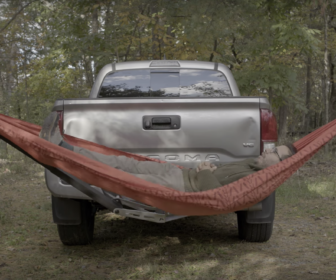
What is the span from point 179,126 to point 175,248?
1351 millimetres

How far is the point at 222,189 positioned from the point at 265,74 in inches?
294

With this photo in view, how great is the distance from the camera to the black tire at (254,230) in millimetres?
4048

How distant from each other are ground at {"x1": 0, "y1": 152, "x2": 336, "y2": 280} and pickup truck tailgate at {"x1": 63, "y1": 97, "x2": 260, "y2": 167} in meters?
0.92

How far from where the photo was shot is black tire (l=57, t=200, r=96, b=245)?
12.7ft

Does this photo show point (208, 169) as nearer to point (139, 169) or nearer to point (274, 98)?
point (139, 169)

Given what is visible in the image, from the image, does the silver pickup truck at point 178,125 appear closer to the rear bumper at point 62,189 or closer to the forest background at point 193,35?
the rear bumper at point 62,189

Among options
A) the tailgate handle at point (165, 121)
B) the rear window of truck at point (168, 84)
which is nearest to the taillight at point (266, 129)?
the tailgate handle at point (165, 121)

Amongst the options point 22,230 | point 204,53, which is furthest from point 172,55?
point 22,230

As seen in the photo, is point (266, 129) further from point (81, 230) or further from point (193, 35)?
point (193, 35)

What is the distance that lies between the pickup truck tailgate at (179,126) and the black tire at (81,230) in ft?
2.44

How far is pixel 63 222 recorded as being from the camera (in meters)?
3.67

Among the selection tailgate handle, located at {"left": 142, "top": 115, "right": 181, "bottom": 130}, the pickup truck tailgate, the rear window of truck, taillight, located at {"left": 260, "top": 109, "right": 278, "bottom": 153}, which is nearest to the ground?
the pickup truck tailgate

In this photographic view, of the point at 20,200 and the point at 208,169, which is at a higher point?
the point at 208,169

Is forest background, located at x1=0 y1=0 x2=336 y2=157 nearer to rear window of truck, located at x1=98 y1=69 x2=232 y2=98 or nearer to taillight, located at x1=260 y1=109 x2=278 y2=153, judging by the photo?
rear window of truck, located at x1=98 y1=69 x2=232 y2=98
